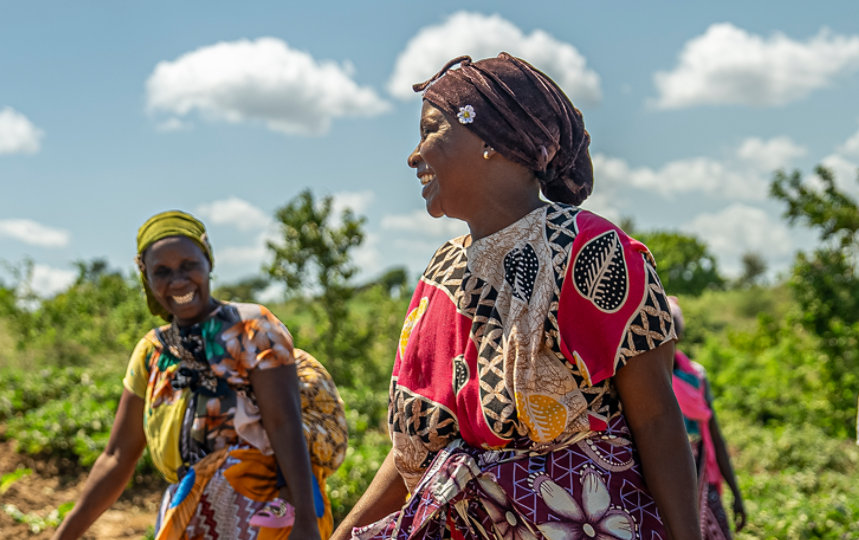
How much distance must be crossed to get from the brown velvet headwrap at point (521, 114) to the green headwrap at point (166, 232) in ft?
4.83

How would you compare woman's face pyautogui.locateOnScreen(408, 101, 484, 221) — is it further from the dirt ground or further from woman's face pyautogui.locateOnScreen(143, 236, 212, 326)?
the dirt ground

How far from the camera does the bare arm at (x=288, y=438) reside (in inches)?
117

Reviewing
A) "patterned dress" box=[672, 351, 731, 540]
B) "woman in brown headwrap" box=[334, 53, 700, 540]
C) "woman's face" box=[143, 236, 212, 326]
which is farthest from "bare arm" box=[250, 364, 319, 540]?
"patterned dress" box=[672, 351, 731, 540]

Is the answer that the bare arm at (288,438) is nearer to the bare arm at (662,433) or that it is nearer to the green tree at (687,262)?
the bare arm at (662,433)

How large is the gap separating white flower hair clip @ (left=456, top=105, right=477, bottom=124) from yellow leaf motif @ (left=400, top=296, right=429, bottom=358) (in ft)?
1.52

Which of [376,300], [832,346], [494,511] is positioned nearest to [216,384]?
[494,511]

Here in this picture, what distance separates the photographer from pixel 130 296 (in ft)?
37.7

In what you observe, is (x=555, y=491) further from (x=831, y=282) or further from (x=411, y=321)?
(x=831, y=282)

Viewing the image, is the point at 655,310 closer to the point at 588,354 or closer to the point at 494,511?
the point at 588,354

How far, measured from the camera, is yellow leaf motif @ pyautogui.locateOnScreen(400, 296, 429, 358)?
213cm

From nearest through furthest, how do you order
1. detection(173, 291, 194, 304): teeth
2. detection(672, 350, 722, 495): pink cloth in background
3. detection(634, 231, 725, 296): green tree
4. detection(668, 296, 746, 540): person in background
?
1. detection(173, 291, 194, 304): teeth
2. detection(668, 296, 746, 540): person in background
3. detection(672, 350, 722, 495): pink cloth in background
4. detection(634, 231, 725, 296): green tree

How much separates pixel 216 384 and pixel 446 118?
1548mm

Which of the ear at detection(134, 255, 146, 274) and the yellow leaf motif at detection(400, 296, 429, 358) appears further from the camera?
the ear at detection(134, 255, 146, 274)

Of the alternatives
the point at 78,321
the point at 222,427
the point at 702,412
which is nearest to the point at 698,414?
the point at 702,412
